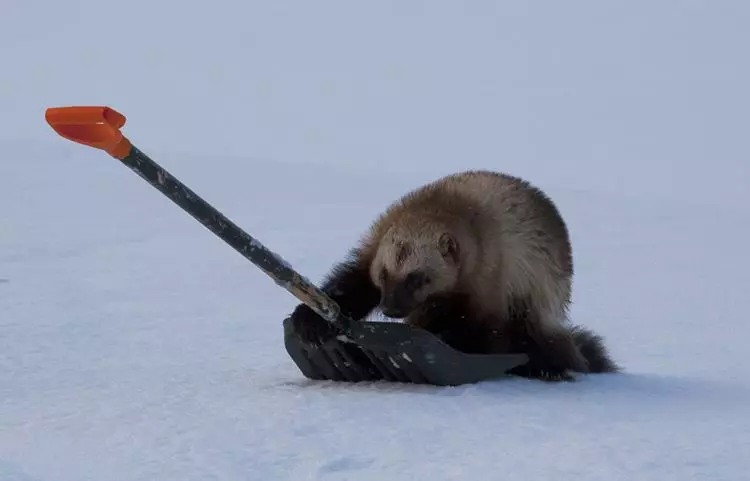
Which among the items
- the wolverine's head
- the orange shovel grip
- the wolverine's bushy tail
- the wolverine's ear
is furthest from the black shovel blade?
the orange shovel grip

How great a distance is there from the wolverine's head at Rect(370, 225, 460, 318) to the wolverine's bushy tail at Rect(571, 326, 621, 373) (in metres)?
0.91

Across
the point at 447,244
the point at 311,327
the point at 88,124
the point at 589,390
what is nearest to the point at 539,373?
the point at 589,390

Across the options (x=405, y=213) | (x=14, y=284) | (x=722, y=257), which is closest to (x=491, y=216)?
(x=405, y=213)

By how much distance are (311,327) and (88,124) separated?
1.17 metres

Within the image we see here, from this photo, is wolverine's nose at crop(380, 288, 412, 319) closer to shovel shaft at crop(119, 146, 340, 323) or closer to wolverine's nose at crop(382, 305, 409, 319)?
wolverine's nose at crop(382, 305, 409, 319)

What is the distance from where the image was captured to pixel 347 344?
3.58 m

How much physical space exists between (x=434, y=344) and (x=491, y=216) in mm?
752

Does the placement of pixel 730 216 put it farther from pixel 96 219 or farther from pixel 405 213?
pixel 405 213

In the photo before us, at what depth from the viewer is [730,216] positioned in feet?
43.7

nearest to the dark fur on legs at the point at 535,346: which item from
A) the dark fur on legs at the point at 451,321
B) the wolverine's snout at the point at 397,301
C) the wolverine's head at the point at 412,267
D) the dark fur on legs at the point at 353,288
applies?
the dark fur on legs at the point at 451,321

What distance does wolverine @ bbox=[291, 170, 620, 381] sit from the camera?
A: 12.3 ft

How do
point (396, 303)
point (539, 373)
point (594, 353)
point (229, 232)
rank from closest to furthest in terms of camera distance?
1. point (229, 232)
2. point (396, 303)
3. point (539, 373)
4. point (594, 353)

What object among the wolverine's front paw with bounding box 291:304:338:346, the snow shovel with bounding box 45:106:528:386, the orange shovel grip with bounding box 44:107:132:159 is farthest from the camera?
the wolverine's front paw with bounding box 291:304:338:346

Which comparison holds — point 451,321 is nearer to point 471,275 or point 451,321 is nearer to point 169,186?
point 471,275
